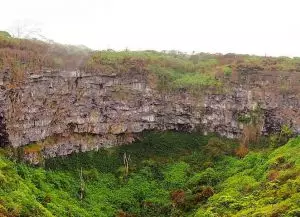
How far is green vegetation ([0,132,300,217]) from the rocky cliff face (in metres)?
1.63

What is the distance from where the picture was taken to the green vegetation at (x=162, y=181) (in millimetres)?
45844

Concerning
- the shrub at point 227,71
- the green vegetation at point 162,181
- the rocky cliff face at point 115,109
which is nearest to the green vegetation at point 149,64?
the shrub at point 227,71

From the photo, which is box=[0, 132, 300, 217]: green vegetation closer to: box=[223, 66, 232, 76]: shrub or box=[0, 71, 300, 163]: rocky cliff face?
box=[0, 71, 300, 163]: rocky cliff face

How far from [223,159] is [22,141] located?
22.2m

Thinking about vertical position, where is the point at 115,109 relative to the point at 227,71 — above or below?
below

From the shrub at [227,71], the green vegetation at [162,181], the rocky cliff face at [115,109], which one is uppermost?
the shrub at [227,71]

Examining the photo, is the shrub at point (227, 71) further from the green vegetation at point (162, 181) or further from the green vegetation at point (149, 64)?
the green vegetation at point (162, 181)

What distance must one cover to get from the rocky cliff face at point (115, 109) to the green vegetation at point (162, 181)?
1.63 meters

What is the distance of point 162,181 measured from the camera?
2448 inches

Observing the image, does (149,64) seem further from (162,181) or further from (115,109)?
(162,181)

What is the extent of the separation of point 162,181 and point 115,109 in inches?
396

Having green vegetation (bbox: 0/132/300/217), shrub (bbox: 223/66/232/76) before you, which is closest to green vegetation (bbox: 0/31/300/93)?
shrub (bbox: 223/66/232/76)

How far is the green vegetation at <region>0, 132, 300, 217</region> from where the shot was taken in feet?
150

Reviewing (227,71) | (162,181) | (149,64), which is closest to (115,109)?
(149,64)
